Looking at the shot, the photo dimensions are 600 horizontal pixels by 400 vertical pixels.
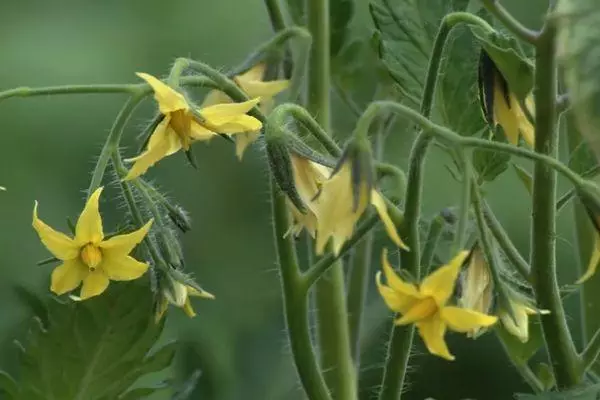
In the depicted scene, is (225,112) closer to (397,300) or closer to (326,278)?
(397,300)

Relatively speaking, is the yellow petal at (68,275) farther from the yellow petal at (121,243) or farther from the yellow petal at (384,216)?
Result: the yellow petal at (384,216)

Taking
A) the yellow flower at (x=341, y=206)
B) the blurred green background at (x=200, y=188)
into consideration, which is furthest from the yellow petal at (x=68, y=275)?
the blurred green background at (x=200, y=188)

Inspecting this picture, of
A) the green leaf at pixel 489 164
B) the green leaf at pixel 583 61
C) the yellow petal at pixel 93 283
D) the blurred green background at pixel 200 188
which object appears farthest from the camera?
the blurred green background at pixel 200 188

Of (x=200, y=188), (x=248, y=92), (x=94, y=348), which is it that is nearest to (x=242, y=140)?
(x=248, y=92)

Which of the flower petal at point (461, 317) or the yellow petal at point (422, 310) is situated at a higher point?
the yellow petal at point (422, 310)

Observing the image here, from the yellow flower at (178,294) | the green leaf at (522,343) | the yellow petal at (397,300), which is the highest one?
the yellow flower at (178,294)

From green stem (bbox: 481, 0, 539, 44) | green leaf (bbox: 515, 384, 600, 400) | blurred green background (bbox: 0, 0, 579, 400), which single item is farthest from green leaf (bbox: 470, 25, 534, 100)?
blurred green background (bbox: 0, 0, 579, 400)

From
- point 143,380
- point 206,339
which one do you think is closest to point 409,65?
point 143,380

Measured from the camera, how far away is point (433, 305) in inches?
12.2

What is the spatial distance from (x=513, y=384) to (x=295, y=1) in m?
0.41

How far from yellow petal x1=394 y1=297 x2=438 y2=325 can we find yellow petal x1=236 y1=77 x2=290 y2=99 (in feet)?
0.53

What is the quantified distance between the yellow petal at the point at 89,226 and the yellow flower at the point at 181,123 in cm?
2

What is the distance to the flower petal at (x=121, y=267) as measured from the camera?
0.35 meters

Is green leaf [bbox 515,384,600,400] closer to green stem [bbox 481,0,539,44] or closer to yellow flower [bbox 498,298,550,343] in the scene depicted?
yellow flower [bbox 498,298,550,343]
